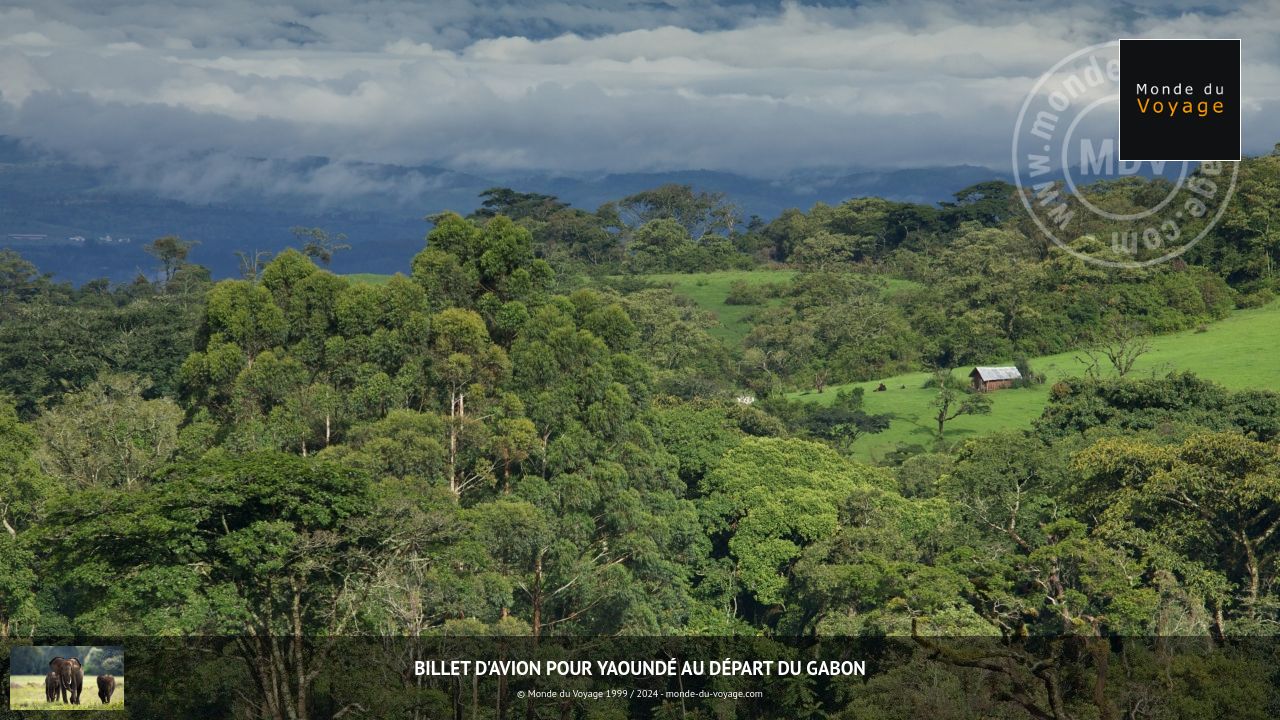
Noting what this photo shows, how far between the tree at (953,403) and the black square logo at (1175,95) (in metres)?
12.1

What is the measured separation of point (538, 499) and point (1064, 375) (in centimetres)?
3441

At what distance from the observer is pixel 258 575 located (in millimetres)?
19812

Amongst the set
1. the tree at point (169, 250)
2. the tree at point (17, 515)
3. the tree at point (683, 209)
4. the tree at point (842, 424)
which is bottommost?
the tree at point (842, 424)

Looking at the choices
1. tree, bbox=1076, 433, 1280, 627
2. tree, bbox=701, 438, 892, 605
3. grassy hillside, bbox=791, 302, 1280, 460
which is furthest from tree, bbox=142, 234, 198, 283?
tree, bbox=1076, 433, 1280, 627

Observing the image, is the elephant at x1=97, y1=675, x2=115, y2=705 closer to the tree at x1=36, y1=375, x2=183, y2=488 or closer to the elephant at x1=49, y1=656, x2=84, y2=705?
the elephant at x1=49, y1=656, x2=84, y2=705

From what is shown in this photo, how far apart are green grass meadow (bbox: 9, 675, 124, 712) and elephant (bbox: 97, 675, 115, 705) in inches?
1.9

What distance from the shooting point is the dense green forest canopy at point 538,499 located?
795 inches

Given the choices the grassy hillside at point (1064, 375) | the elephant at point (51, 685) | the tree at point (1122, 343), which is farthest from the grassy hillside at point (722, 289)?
the elephant at point (51, 685)

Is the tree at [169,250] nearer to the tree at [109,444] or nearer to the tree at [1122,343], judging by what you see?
the tree at [1122,343]

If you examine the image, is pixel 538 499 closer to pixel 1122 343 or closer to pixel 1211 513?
pixel 1211 513

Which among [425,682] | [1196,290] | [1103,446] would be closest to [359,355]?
[425,682]

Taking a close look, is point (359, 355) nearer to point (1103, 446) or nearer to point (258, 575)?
point (258, 575)

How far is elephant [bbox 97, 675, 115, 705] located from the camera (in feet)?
65.0

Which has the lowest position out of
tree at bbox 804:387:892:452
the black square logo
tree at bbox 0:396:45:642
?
tree at bbox 804:387:892:452
